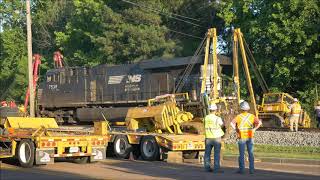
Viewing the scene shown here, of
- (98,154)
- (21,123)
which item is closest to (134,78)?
(21,123)

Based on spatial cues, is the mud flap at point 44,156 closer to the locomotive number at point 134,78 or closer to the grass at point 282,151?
the grass at point 282,151

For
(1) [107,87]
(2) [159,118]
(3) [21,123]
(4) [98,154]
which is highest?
(1) [107,87]

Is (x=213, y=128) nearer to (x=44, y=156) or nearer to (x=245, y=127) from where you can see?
(x=245, y=127)

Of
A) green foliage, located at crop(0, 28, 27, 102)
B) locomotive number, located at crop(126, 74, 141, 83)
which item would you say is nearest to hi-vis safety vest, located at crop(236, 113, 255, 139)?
locomotive number, located at crop(126, 74, 141, 83)

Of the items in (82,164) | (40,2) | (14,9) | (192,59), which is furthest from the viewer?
(14,9)

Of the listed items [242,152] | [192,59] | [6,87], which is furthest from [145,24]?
[242,152]

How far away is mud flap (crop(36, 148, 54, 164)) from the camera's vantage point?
563 inches

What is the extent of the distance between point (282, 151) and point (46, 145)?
865 cm

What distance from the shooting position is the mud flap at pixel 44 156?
14.3 metres

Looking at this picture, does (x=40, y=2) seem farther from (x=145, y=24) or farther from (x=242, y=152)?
(x=242, y=152)

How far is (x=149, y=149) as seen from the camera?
17.2 m

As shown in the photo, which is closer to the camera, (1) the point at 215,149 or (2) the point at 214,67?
→ (1) the point at 215,149

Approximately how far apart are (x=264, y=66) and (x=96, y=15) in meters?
18.2

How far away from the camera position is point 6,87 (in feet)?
194
